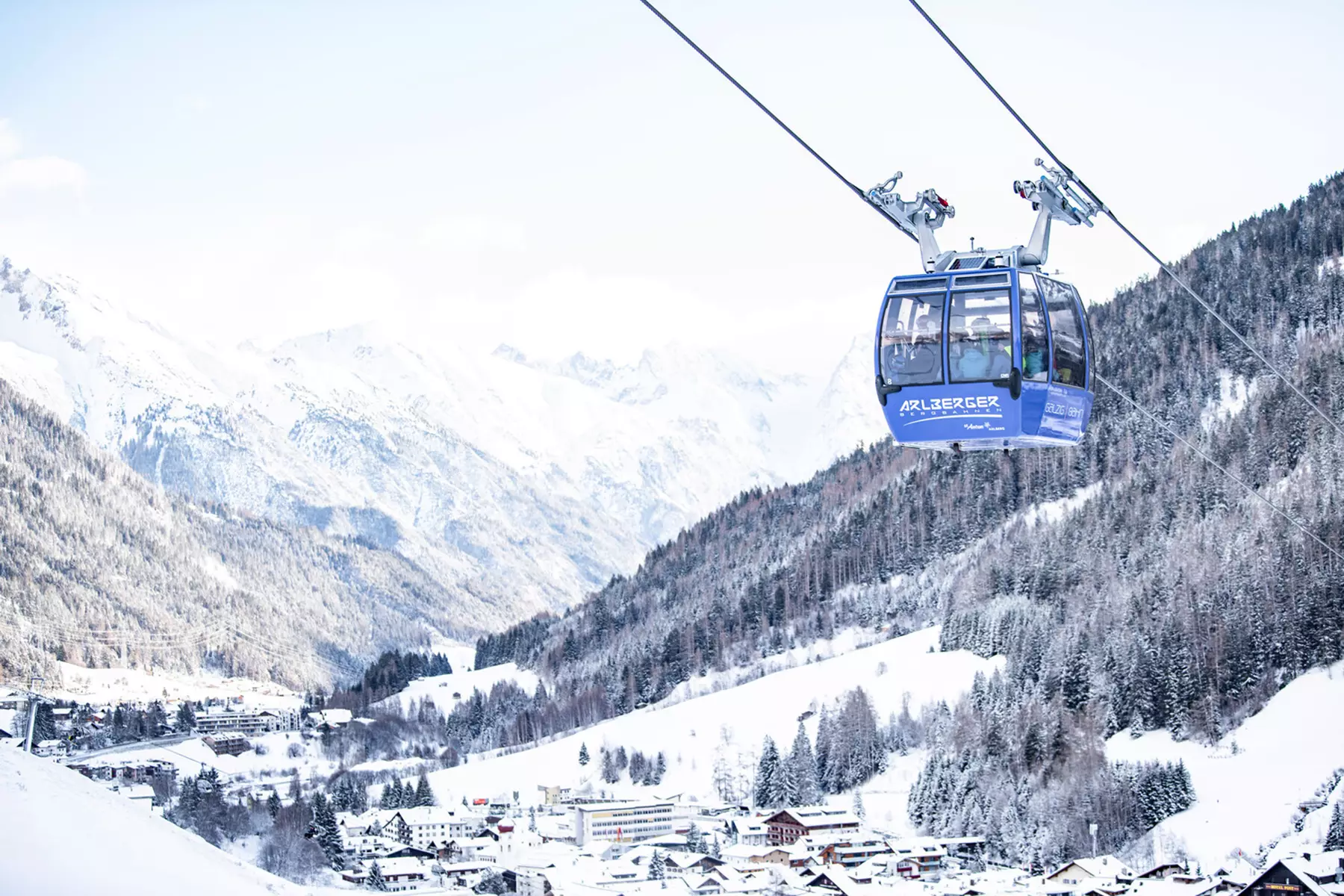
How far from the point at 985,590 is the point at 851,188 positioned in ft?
493

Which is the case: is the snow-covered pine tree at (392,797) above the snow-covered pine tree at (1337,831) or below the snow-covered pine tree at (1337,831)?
→ above

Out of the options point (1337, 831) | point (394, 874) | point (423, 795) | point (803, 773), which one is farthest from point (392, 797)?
point (1337, 831)

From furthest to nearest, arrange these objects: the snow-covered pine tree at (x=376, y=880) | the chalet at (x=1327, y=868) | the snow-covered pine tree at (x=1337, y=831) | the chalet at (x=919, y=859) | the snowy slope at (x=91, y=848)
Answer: the snow-covered pine tree at (x=376, y=880) < the chalet at (x=919, y=859) < the snow-covered pine tree at (x=1337, y=831) < the chalet at (x=1327, y=868) < the snowy slope at (x=91, y=848)

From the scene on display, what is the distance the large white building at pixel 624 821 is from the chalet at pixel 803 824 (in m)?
11.3

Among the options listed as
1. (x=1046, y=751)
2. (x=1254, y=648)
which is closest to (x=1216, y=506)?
(x=1254, y=648)

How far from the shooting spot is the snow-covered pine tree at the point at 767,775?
13238 cm

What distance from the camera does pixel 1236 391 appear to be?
185 meters

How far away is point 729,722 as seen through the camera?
536 ft

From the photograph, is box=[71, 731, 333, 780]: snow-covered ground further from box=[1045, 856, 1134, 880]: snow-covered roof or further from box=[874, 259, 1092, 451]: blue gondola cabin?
box=[874, 259, 1092, 451]: blue gondola cabin

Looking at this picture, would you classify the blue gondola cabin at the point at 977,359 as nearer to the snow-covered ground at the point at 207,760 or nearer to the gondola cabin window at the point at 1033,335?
the gondola cabin window at the point at 1033,335

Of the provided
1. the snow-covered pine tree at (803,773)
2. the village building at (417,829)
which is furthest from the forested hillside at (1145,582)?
the village building at (417,829)

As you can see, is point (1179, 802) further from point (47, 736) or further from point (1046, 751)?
point (47, 736)

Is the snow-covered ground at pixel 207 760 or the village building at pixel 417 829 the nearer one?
the village building at pixel 417 829

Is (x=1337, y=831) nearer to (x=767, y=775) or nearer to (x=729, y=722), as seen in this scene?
(x=767, y=775)
